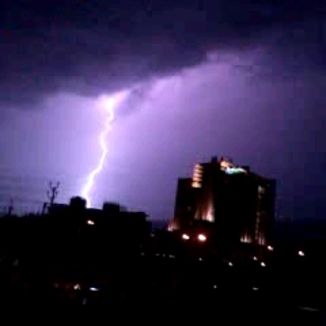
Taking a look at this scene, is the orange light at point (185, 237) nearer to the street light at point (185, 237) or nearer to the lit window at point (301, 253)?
the street light at point (185, 237)

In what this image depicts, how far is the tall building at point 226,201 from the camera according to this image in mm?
67375

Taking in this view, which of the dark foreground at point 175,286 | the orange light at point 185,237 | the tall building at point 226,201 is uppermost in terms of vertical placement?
the tall building at point 226,201

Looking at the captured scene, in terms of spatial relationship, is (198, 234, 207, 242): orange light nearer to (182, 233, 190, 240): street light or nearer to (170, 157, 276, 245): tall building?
(182, 233, 190, 240): street light

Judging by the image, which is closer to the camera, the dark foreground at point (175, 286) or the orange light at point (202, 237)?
the dark foreground at point (175, 286)

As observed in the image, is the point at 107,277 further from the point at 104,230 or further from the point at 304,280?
the point at 304,280

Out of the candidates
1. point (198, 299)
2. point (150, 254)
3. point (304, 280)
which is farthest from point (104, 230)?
point (198, 299)

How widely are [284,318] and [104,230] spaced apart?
85.6 ft

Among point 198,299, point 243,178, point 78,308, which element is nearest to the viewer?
point 78,308

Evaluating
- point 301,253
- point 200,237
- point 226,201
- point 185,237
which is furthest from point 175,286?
point 226,201

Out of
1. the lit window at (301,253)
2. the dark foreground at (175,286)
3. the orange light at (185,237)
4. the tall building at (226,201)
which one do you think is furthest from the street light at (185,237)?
the lit window at (301,253)

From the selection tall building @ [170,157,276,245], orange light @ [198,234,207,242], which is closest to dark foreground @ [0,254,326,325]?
orange light @ [198,234,207,242]

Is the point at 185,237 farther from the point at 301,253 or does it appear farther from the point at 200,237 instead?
the point at 301,253

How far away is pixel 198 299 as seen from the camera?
1191 inches

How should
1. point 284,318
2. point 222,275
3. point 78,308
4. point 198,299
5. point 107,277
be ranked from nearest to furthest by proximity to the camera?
1. point 78,308
2. point 284,318
3. point 198,299
4. point 107,277
5. point 222,275
